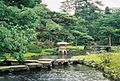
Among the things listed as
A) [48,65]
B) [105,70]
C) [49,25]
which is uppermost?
[49,25]

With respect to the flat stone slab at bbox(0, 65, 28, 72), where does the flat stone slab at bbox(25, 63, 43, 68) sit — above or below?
below

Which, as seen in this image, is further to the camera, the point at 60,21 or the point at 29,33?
the point at 60,21

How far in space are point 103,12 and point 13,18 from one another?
71.4m

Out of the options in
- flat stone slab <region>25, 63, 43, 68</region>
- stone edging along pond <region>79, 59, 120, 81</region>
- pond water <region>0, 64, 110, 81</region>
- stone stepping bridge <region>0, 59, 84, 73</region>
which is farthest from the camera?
flat stone slab <region>25, 63, 43, 68</region>

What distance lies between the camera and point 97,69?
30.2 metres

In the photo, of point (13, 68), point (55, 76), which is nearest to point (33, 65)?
point (13, 68)

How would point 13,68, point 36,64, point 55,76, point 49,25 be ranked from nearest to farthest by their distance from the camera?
1. point 55,76
2. point 13,68
3. point 36,64
4. point 49,25

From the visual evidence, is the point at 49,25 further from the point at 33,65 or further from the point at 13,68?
the point at 13,68

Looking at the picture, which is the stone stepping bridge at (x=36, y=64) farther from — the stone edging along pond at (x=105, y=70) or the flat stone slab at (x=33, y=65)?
the stone edging along pond at (x=105, y=70)

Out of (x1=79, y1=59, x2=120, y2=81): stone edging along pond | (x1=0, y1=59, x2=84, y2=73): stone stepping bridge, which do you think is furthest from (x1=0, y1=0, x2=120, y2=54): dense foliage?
(x1=79, y1=59, x2=120, y2=81): stone edging along pond

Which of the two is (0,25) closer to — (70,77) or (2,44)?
(2,44)

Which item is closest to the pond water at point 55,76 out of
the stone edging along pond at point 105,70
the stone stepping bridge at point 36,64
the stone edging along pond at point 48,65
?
the stone edging along pond at point 105,70

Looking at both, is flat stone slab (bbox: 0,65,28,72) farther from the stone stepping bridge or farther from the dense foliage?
the dense foliage

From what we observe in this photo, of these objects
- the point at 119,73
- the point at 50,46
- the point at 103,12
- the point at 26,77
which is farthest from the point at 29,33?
the point at 103,12
